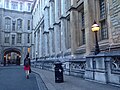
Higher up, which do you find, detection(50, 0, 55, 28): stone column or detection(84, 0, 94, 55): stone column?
detection(50, 0, 55, 28): stone column

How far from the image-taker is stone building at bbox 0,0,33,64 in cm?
4809

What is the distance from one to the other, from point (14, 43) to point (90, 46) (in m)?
40.7

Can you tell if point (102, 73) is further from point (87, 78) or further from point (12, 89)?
point (12, 89)

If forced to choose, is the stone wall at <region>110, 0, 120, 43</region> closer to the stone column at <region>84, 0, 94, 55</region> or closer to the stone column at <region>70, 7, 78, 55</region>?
the stone column at <region>84, 0, 94, 55</region>

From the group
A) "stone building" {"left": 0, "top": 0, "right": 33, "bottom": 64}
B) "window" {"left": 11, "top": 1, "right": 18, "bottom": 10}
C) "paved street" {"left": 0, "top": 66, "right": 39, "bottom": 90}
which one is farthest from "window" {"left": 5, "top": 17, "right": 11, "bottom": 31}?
"paved street" {"left": 0, "top": 66, "right": 39, "bottom": 90}

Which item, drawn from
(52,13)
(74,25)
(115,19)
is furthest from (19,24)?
(115,19)

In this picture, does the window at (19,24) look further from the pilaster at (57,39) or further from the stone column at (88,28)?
the stone column at (88,28)

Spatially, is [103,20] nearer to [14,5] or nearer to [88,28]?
[88,28]

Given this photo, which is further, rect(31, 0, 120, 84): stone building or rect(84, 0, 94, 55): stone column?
rect(84, 0, 94, 55): stone column

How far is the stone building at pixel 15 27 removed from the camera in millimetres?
48094

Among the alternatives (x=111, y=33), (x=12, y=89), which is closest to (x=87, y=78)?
(x=111, y=33)

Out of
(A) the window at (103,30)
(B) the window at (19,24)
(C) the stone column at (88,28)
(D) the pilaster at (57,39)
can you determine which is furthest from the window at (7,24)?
(A) the window at (103,30)

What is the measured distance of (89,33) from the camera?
11930 mm

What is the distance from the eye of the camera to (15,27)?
50094 millimetres
